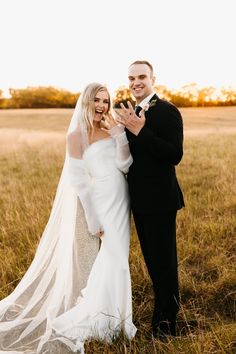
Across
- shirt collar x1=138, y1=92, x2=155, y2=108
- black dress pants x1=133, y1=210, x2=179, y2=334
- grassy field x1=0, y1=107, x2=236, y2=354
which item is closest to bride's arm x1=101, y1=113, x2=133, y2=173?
shirt collar x1=138, y1=92, x2=155, y2=108

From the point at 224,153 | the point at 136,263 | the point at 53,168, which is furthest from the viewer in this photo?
the point at 224,153

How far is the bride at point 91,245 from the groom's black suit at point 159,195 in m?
0.16

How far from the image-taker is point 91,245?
4191 millimetres

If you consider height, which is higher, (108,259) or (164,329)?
(108,259)

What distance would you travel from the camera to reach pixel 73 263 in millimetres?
4301

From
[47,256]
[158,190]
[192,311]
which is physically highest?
[158,190]

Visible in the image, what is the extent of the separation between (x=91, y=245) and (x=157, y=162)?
110 centimetres

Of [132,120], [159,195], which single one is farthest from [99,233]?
[132,120]

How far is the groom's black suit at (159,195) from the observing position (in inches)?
144

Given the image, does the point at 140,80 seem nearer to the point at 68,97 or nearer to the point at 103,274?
the point at 103,274

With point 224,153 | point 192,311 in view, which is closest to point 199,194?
point 192,311

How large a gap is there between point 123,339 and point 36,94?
200ft

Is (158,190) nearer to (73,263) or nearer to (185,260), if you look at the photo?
(73,263)

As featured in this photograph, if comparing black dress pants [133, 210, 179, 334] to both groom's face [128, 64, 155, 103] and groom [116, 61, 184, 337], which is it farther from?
groom's face [128, 64, 155, 103]
